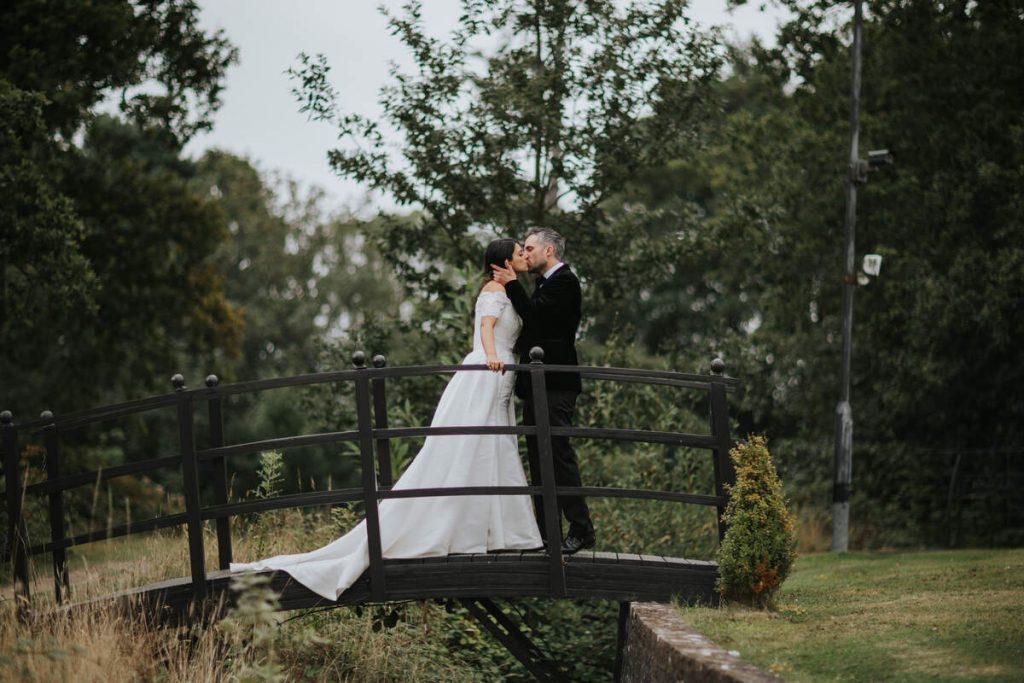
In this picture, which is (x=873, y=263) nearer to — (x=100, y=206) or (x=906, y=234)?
(x=906, y=234)

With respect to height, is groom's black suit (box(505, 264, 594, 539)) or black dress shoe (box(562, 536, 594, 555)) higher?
groom's black suit (box(505, 264, 594, 539))

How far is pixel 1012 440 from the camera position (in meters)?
18.5

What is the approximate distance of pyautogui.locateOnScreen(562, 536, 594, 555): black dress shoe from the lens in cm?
773

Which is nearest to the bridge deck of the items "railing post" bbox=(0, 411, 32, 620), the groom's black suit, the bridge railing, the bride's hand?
the bridge railing

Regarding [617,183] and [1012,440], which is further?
[1012,440]

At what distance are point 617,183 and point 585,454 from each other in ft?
10.5

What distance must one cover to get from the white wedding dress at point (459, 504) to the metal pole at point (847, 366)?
948 cm

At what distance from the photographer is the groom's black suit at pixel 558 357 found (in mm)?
7715

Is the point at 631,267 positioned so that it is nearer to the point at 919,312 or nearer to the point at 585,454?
the point at 585,454

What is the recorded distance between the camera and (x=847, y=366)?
16.4 metres

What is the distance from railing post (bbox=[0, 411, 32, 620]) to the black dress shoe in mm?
3544

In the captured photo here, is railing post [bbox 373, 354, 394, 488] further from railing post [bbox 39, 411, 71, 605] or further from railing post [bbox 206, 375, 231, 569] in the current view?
railing post [bbox 39, 411, 71, 605]

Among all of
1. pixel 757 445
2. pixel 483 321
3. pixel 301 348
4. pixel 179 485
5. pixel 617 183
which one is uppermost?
pixel 617 183

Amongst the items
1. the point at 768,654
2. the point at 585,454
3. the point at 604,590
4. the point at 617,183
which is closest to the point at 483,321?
the point at 604,590
